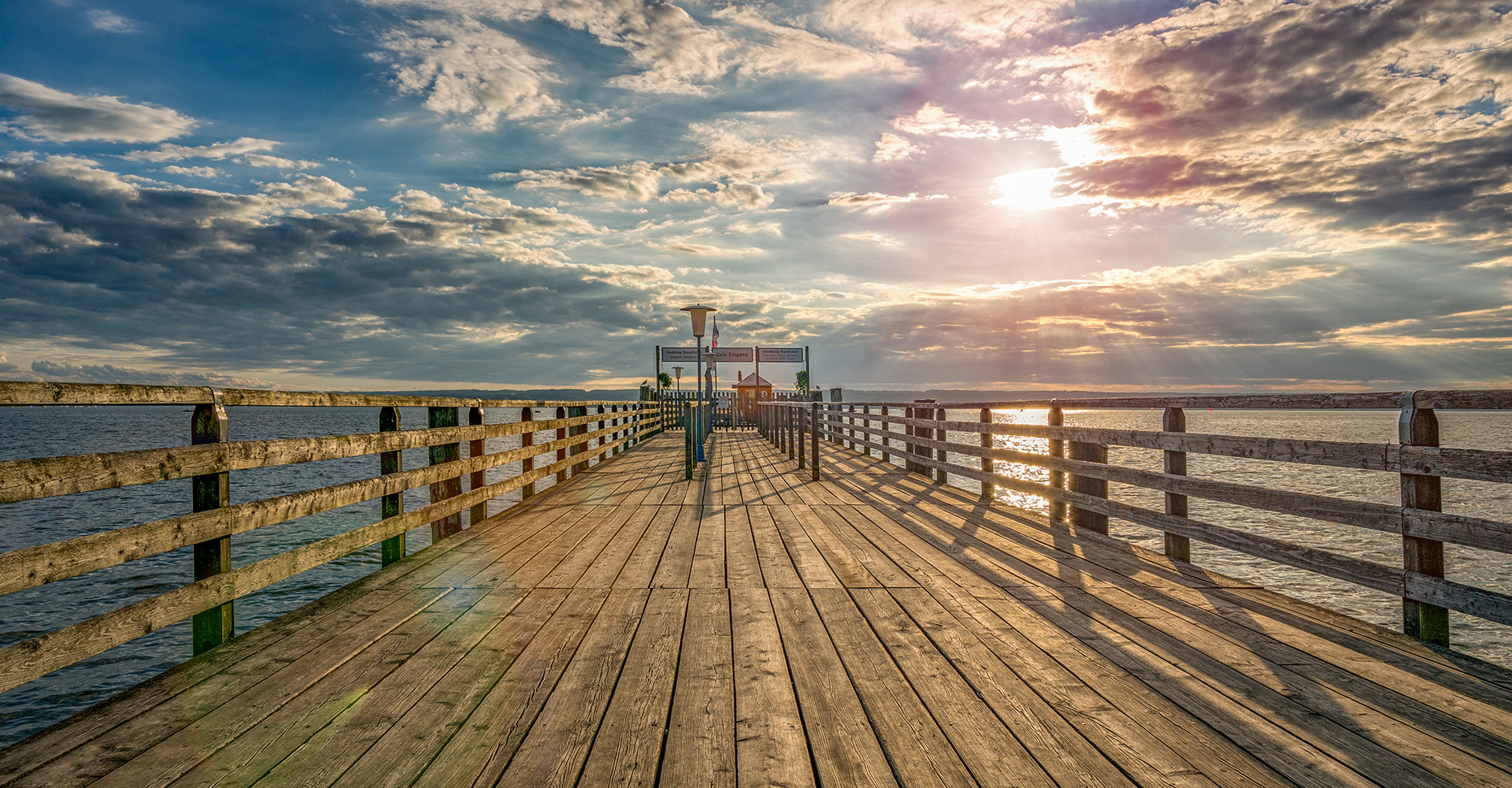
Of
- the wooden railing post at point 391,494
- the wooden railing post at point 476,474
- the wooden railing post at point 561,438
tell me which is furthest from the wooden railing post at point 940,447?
the wooden railing post at point 391,494

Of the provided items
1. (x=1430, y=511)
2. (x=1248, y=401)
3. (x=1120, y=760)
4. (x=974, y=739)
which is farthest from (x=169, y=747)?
(x=1248, y=401)

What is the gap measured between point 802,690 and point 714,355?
3174 cm

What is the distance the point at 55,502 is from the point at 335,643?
23249 mm

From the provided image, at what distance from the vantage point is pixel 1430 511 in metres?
3.22

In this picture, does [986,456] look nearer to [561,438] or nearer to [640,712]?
[561,438]

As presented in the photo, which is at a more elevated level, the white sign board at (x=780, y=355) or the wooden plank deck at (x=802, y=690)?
the white sign board at (x=780, y=355)

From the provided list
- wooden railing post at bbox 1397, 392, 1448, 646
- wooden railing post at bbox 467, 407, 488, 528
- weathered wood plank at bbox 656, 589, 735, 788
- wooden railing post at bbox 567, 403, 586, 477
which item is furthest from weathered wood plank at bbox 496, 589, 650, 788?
wooden railing post at bbox 567, 403, 586, 477

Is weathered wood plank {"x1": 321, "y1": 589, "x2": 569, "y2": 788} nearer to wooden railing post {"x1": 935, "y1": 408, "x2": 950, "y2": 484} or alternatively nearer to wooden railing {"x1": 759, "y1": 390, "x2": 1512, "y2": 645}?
wooden railing {"x1": 759, "y1": 390, "x2": 1512, "y2": 645}

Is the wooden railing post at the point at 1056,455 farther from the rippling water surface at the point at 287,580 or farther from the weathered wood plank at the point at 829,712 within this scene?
the weathered wood plank at the point at 829,712

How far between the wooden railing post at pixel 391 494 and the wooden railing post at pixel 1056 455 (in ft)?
16.1

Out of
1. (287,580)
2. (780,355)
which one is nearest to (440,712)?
(287,580)

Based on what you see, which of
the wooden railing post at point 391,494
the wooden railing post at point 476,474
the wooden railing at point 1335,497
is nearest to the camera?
the wooden railing at point 1335,497

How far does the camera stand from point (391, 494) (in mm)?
4887

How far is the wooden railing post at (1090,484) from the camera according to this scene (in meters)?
5.69
